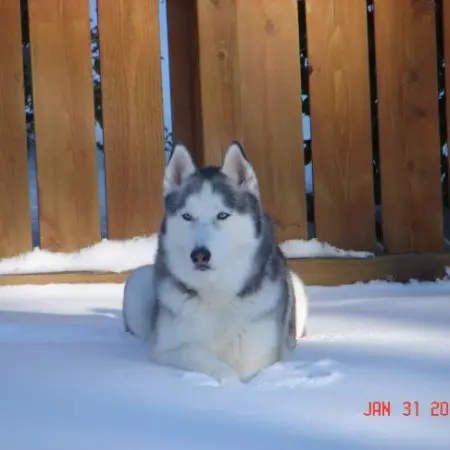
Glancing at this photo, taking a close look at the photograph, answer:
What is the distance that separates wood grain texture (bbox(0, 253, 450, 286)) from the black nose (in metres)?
2.03

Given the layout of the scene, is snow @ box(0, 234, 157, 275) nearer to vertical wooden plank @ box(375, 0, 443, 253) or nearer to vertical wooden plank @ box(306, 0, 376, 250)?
vertical wooden plank @ box(306, 0, 376, 250)

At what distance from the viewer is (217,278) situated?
3395 mm

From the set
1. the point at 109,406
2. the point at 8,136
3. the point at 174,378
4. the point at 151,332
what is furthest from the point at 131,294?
the point at 8,136

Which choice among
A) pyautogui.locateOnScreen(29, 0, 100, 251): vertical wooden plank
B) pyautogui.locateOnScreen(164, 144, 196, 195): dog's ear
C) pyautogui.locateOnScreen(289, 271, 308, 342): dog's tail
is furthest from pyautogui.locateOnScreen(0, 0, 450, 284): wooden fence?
pyautogui.locateOnScreen(164, 144, 196, 195): dog's ear

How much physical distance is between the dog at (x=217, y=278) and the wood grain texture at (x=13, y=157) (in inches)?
74.7

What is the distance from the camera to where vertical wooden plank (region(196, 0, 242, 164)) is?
521 centimetres

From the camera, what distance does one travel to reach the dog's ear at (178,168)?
3572 mm

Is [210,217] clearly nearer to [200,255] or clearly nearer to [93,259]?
[200,255]

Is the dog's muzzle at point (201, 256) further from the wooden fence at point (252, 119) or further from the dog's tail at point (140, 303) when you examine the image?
the wooden fence at point (252, 119)

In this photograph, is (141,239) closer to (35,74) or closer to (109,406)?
(35,74)

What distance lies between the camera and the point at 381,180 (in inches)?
215

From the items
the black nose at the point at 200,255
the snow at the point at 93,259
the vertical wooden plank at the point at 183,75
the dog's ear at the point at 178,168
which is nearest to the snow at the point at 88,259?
the snow at the point at 93,259

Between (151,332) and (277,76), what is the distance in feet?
7.31
